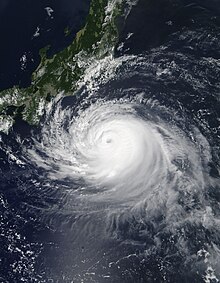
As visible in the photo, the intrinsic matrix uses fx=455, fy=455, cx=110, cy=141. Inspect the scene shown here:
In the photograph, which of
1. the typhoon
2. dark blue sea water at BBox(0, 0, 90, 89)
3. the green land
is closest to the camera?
the typhoon

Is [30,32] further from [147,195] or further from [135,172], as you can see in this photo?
[147,195]

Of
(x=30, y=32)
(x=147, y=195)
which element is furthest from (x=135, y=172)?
(x=30, y=32)

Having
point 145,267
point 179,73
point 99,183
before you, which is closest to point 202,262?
point 145,267

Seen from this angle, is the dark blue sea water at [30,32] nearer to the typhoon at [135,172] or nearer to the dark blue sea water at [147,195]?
the dark blue sea water at [147,195]

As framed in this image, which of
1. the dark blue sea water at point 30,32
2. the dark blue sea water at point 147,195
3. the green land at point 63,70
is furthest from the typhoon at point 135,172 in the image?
the dark blue sea water at point 30,32

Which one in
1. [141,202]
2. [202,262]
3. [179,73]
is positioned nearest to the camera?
[202,262]

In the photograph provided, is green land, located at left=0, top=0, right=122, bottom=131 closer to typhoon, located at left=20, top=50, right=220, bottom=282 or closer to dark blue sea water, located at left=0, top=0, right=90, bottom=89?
dark blue sea water, located at left=0, top=0, right=90, bottom=89

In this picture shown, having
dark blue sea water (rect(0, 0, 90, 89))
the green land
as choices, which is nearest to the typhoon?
the green land

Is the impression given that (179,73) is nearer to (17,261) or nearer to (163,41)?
(163,41)
